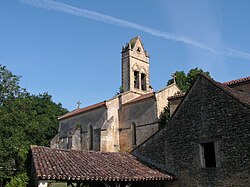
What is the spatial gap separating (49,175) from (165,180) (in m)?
6.01

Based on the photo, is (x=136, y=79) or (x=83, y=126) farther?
(x=136, y=79)

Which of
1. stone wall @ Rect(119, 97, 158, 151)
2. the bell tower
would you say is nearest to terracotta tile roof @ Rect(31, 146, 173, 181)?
stone wall @ Rect(119, 97, 158, 151)

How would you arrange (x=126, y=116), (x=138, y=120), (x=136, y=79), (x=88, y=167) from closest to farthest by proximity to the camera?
(x=88, y=167), (x=138, y=120), (x=126, y=116), (x=136, y=79)

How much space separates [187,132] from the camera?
14.0 metres

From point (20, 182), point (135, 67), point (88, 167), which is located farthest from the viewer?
point (135, 67)

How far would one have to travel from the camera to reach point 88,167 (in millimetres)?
12484

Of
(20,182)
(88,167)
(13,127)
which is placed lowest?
(20,182)

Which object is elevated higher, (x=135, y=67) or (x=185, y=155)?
(x=135, y=67)

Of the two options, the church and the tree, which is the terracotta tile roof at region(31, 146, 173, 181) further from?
the tree

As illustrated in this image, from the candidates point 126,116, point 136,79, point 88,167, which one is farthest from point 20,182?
point 136,79

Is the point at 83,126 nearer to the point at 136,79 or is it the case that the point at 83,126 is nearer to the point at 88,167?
the point at 136,79

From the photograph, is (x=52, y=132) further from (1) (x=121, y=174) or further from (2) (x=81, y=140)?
(1) (x=121, y=174)

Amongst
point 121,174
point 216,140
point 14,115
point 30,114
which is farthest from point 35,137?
point 216,140

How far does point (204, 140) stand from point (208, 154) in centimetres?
73
